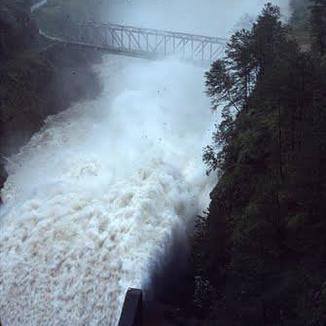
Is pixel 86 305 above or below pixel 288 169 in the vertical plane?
below

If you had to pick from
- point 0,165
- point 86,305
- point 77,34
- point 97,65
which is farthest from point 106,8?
point 86,305

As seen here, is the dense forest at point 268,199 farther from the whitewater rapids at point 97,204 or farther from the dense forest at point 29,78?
the dense forest at point 29,78

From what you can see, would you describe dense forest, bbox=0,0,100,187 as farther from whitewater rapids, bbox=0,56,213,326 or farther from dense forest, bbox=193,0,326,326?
dense forest, bbox=193,0,326,326

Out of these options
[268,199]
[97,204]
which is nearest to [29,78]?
[97,204]

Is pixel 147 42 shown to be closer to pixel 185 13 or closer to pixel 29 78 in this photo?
pixel 29 78

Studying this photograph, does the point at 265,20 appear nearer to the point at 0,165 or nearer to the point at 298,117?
the point at 298,117

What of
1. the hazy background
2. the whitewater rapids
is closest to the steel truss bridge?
the hazy background

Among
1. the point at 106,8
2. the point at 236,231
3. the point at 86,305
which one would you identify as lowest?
the point at 106,8

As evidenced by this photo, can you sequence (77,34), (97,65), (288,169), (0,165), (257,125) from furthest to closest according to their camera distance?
1. (77,34)
2. (97,65)
3. (0,165)
4. (257,125)
5. (288,169)
